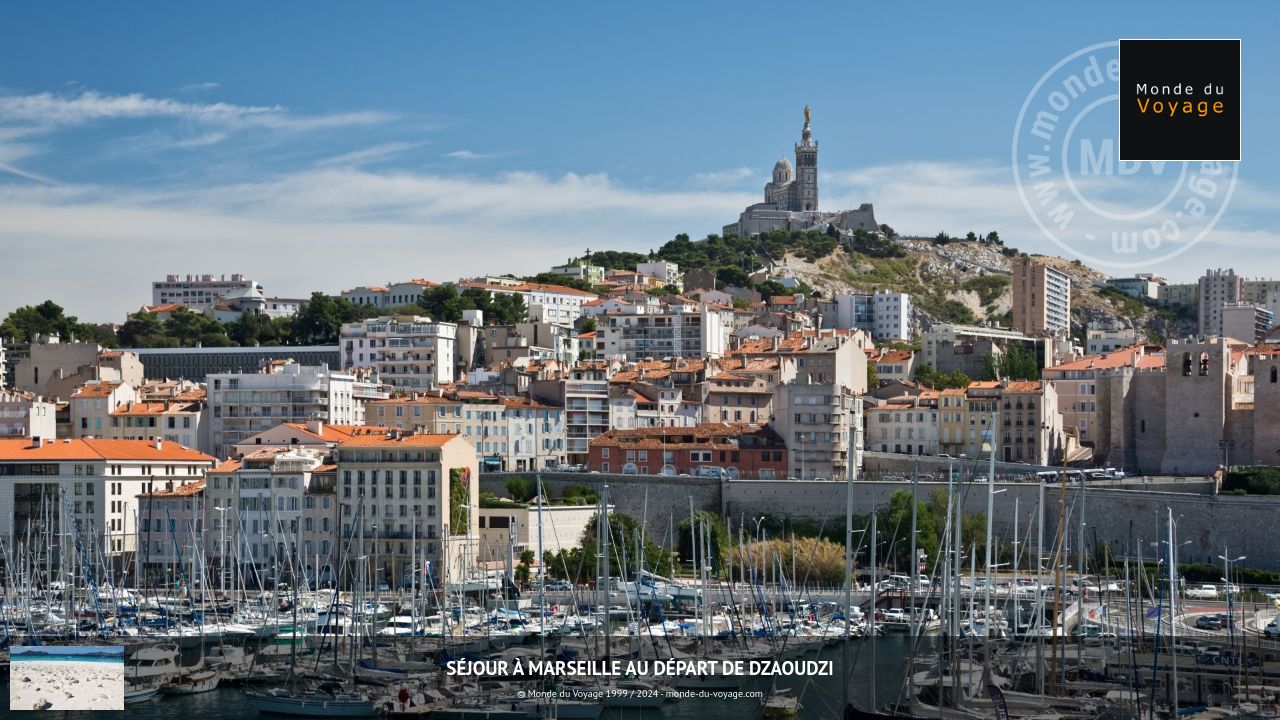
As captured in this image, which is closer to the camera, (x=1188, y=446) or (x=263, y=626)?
(x=263, y=626)

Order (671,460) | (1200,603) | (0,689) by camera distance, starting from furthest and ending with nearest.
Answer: (671,460) < (1200,603) < (0,689)

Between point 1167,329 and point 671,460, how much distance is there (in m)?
68.9

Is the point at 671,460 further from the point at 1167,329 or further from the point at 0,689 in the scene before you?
the point at 1167,329

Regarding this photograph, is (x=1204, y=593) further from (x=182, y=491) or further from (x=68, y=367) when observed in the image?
(x=68, y=367)

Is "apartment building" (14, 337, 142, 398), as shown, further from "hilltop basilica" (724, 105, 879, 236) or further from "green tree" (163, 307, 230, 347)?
"hilltop basilica" (724, 105, 879, 236)

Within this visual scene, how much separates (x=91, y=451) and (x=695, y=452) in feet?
58.1

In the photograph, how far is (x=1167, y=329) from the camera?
12138cm

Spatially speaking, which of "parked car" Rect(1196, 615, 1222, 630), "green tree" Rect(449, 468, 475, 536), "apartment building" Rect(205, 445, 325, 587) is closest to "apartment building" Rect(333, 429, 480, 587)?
"green tree" Rect(449, 468, 475, 536)

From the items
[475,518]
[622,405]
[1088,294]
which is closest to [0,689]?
[475,518]

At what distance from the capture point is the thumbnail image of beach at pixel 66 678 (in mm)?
35750

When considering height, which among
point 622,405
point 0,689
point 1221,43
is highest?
point 1221,43

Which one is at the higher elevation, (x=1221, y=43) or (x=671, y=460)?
(x=1221, y=43)

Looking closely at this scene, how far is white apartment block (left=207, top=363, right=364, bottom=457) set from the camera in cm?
6556

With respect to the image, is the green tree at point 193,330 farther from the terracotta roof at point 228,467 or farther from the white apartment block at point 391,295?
the terracotta roof at point 228,467
